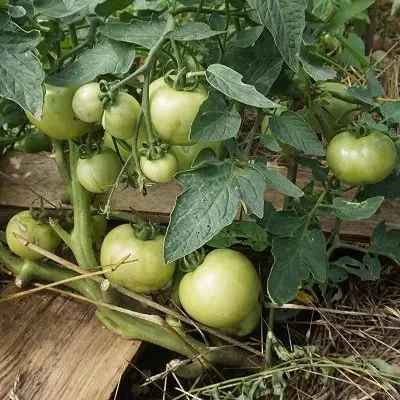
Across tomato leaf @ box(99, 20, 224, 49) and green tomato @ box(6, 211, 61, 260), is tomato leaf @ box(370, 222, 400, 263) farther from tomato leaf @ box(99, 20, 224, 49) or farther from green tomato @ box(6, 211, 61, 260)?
green tomato @ box(6, 211, 61, 260)

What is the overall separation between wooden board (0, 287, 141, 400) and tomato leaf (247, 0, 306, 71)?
553 mm

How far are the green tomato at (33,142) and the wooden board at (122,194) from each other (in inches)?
0.5

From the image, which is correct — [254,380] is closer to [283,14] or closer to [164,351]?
[164,351]

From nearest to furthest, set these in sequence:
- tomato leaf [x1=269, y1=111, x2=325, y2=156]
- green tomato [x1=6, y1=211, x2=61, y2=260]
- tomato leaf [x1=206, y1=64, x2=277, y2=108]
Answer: tomato leaf [x1=206, y1=64, x2=277, y2=108]
tomato leaf [x1=269, y1=111, x2=325, y2=156]
green tomato [x1=6, y1=211, x2=61, y2=260]

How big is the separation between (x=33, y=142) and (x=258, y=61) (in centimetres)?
55

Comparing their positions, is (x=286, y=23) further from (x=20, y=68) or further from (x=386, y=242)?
(x=386, y=242)

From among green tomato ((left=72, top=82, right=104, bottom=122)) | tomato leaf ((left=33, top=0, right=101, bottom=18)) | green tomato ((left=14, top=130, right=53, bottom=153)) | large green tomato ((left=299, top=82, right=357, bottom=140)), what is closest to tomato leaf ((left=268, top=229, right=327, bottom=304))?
large green tomato ((left=299, top=82, right=357, bottom=140))

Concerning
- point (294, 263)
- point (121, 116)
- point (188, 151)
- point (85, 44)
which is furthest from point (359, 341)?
point (85, 44)

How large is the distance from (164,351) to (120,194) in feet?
1.02

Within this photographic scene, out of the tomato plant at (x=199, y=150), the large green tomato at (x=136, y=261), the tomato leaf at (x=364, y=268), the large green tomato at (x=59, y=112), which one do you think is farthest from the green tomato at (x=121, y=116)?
the tomato leaf at (x=364, y=268)

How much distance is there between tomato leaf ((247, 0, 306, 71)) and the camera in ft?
2.51

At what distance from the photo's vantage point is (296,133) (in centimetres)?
87

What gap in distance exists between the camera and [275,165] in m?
1.21

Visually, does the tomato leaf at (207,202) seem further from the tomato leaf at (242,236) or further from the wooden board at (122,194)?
the wooden board at (122,194)
